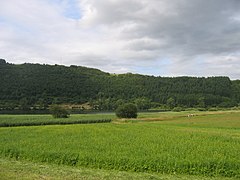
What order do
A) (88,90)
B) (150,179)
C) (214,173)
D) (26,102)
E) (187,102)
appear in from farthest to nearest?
1. (88,90)
2. (187,102)
3. (26,102)
4. (214,173)
5. (150,179)

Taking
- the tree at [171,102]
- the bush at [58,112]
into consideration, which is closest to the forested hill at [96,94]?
the tree at [171,102]

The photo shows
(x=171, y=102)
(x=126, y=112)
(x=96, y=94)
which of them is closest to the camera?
(x=126, y=112)

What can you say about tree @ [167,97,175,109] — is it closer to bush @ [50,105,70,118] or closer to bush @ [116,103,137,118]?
bush @ [116,103,137,118]

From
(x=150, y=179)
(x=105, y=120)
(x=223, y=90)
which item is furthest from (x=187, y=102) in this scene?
(x=150, y=179)

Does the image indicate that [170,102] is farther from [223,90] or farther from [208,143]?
[208,143]

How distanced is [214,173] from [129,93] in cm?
17178

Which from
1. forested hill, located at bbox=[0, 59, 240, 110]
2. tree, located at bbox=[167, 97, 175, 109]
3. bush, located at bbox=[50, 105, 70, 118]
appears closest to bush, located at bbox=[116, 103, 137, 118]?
bush, located at bbox=[50, 105, 70, 118]

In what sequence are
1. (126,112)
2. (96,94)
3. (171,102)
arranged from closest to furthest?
(126,112) → (171,102) → (96,94)

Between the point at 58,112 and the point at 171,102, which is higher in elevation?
the point at 171,102

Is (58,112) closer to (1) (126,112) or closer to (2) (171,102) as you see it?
(1) (126,112)

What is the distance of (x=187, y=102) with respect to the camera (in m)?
167

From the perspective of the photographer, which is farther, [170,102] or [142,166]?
[170,102]

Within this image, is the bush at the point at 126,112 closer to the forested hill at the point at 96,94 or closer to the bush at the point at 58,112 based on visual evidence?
the bush at the point at 58,112

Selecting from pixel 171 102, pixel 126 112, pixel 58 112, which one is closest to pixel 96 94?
pixel 171 102
